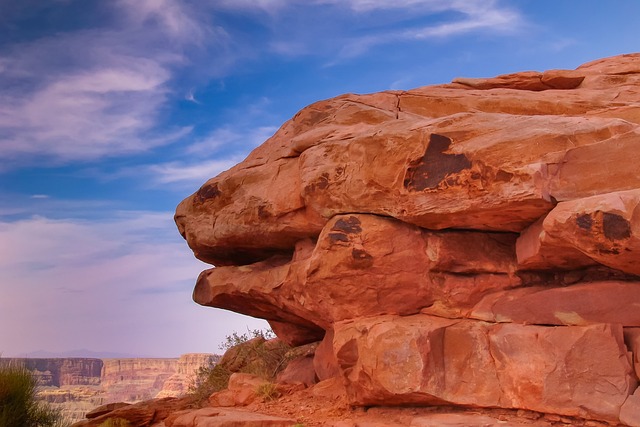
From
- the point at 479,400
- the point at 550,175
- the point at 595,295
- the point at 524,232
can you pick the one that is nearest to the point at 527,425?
the point at 479,400

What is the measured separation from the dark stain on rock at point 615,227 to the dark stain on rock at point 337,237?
4.20 m

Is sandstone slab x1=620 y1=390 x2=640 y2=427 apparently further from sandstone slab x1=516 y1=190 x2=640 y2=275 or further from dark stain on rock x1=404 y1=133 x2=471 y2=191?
dark stain on rock x1=404 y1=133 x2=471 y2=191

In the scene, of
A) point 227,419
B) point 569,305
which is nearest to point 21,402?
point 227,419

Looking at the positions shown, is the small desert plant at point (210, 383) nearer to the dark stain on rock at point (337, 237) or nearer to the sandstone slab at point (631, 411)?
the dark stain on rock at point (337, 237)

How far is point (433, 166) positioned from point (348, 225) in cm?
180

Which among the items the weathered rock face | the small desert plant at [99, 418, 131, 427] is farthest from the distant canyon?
the weathered rock face

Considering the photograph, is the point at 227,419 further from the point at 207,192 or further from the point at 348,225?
the point at 207,192

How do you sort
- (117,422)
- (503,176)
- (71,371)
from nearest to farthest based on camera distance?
1. (503,176)
2. (117,422)
3. (71,371)

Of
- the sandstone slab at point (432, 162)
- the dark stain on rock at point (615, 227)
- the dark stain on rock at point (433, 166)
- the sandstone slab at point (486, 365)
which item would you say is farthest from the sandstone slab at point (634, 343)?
the dark stain on rock at point (433, 166)

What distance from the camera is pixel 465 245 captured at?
10.3m

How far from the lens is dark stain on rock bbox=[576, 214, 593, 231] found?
7883 millimetres

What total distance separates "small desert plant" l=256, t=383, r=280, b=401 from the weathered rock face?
44.8 inches

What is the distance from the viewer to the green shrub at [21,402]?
47.5ft

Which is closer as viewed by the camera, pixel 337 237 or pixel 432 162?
pixel 432 162
